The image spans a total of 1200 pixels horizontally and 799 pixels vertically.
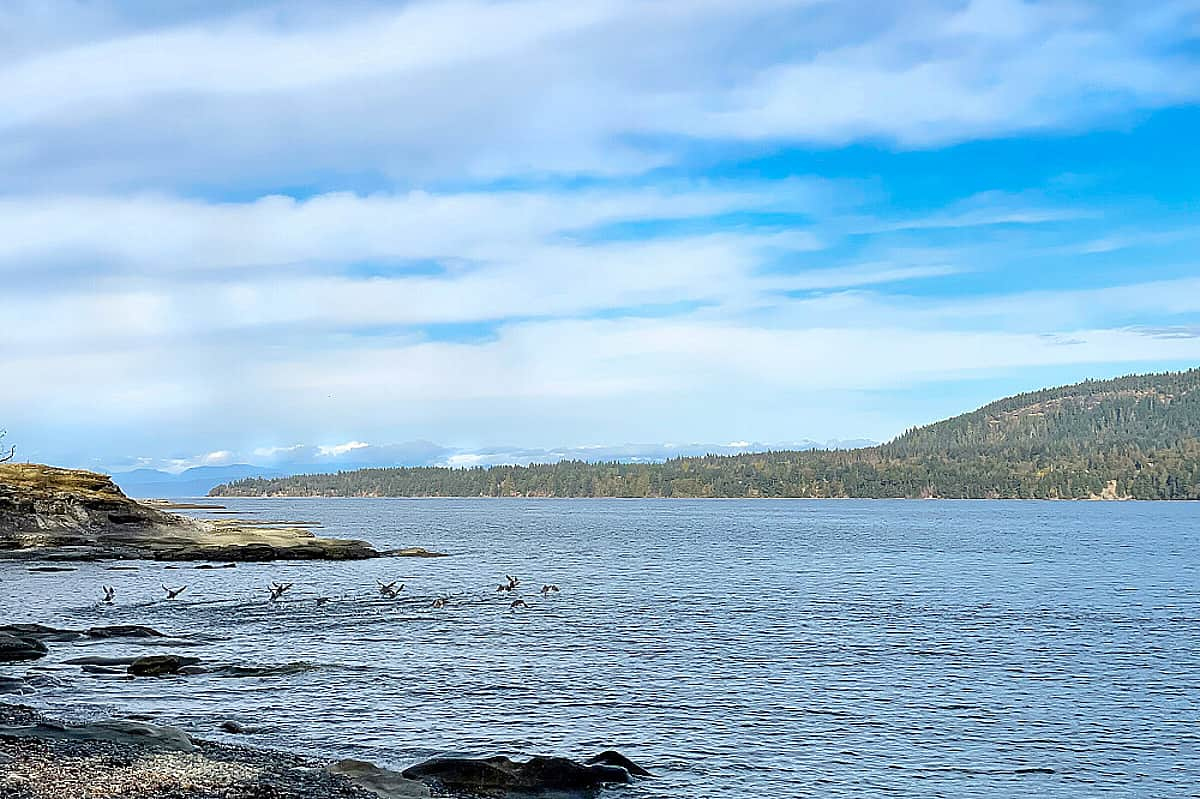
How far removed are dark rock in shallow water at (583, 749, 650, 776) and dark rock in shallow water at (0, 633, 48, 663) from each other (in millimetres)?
29334

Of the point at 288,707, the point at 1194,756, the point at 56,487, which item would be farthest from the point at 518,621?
the point at 56,487

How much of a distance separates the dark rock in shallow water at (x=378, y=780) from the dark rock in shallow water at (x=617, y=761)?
520 centimetres

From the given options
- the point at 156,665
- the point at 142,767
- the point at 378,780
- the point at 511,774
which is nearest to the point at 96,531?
the point at 156,665

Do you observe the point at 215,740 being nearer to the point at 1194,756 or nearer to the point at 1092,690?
the point at 1194,756

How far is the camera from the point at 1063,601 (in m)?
77.9

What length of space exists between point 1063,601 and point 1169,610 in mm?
7054

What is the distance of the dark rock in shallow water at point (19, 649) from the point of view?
156 ft

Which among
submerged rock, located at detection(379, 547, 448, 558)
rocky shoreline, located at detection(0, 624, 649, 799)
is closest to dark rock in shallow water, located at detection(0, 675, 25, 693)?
rocky shoreline, located at detection(0, 624, 649, 799)

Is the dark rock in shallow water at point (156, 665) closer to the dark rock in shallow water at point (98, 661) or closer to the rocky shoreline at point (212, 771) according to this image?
the dark rock in shallow water at point (98, 661)

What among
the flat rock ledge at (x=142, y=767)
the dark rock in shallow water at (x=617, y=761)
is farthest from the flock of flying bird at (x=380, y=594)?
the dark rock in shallow water at (x=617, y=761)

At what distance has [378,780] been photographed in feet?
91.8

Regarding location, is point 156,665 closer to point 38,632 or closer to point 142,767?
point 38,632

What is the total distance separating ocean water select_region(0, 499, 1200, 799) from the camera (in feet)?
108

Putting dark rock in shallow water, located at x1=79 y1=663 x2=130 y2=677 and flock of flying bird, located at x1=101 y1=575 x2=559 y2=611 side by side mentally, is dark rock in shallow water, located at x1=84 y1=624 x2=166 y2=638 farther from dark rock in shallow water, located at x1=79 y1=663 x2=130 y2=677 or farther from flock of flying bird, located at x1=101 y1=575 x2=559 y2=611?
flock of flying bird, located at x1=101 y1=575 x2=559 y2=611
